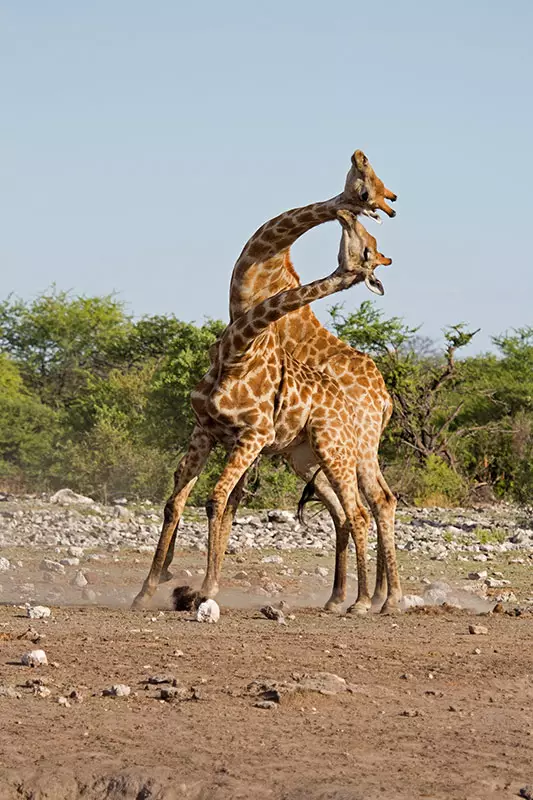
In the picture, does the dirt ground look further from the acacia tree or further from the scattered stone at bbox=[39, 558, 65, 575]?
the acacia tree

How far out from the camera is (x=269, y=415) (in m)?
9.18

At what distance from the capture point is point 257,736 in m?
5.46

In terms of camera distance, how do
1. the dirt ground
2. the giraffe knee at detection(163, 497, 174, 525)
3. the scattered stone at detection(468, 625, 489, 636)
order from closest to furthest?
the dirt ground
the scattered stone at detection(468, 625, 489, 636)
the giraffe knee at detection(163, 497, 174, 525)

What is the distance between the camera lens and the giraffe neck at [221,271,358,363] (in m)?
8.58

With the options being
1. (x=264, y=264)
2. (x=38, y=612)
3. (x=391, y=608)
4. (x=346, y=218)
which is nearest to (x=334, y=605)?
(x=391, y=608)

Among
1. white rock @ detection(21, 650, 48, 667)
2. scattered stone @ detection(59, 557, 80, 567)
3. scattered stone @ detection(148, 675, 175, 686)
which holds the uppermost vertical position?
scattered stone @ detection(59, 557, 80, 567)

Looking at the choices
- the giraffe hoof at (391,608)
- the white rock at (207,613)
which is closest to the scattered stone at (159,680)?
the white rock at (207,613)

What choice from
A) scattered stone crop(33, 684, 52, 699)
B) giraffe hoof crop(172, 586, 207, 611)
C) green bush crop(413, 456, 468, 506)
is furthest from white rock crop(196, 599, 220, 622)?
green bush crop(413, 456, 468, 506)

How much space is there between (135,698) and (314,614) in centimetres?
336

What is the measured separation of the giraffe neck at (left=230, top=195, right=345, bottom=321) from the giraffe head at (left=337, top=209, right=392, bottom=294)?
652 millimetres

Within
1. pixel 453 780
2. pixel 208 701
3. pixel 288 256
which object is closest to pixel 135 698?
pixel 208 701

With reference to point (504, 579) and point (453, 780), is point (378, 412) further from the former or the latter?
point (453, 780)

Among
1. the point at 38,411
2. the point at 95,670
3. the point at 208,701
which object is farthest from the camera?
the point at 38,411

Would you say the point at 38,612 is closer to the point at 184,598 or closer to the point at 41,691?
the point at 184,598
